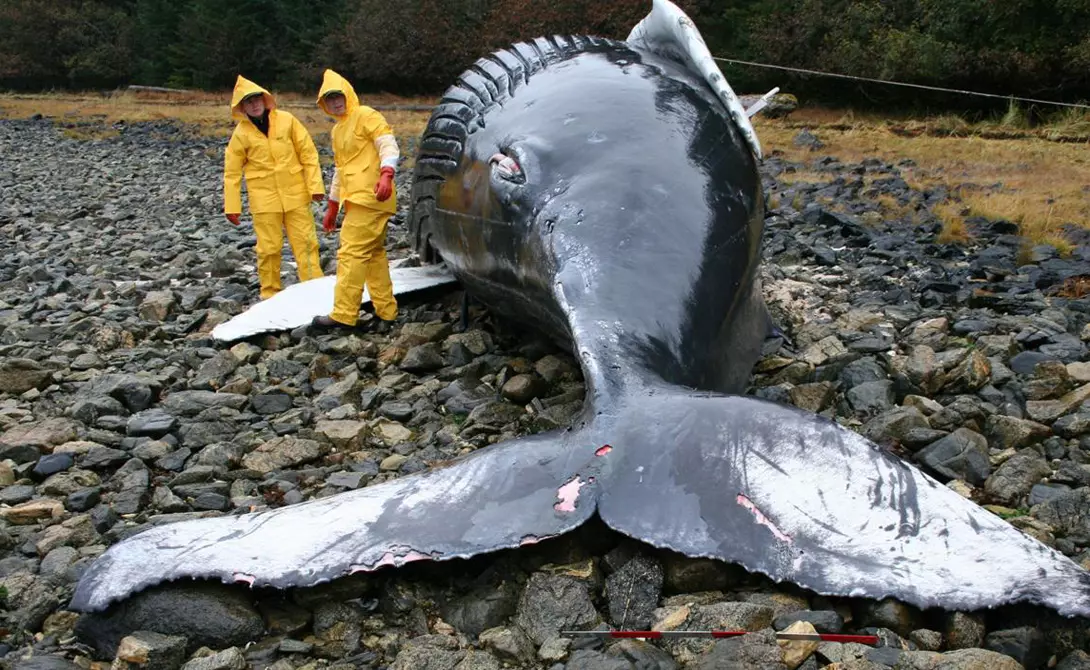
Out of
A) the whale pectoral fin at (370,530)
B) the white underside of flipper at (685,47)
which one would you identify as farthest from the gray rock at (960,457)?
the white underside of flipper at (685,47)

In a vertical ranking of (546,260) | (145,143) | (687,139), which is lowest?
(145,143)

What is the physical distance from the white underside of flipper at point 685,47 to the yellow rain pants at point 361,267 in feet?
6.93

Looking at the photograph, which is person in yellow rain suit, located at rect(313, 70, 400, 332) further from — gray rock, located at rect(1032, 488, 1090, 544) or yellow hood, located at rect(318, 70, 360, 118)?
gray rock, located at rect(1032, 488, 1090, 544)

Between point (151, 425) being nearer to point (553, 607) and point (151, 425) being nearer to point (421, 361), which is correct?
point (421, 361)

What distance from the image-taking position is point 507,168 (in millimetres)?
5035

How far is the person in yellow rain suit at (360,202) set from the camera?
6.58 metres

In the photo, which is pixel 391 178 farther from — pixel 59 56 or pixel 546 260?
pixel 59 56

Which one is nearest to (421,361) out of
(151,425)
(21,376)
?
(151,425)

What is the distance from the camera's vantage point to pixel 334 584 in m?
3.23

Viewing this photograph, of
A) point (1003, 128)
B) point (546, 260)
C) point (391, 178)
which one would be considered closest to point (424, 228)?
point (391, 178)

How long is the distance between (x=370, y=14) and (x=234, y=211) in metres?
36.6

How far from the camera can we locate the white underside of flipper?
5.40 metres

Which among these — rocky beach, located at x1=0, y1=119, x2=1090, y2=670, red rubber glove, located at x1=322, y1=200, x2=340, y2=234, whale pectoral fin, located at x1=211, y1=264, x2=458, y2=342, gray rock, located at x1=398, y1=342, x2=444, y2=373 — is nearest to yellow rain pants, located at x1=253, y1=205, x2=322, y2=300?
rocky beach, located at x1=0, y1=119, x2=1090, y2=670

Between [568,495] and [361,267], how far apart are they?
396 cm
